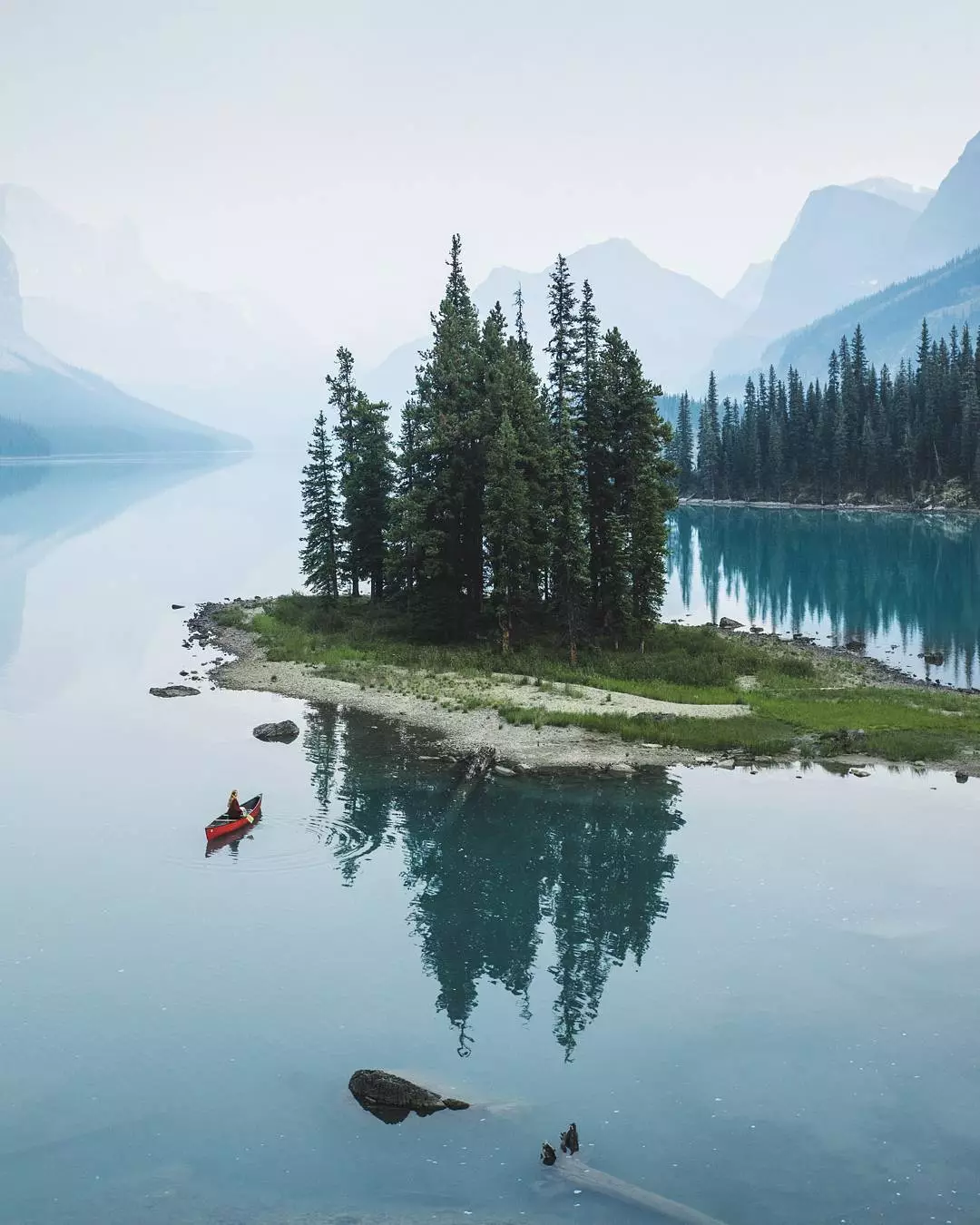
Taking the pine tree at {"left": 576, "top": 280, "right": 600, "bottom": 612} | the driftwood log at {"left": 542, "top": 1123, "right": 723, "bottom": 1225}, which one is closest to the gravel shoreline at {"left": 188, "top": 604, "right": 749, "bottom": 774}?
the pine tree at {"left": 576, "top": 280, "right": 600, "bottom": 612}

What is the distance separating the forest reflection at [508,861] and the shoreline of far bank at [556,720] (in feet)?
8.68

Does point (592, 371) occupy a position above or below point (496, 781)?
above

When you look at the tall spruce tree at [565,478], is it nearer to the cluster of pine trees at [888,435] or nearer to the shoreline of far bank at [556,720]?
the shoreline of far bank at [556,720]

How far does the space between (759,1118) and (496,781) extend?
70.9 ft

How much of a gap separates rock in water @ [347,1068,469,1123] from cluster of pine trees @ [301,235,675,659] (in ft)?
125

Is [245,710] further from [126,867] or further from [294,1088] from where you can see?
[294,1088]

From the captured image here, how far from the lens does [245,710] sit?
52812 mm

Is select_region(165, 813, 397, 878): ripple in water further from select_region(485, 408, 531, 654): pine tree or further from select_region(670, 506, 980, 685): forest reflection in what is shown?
select_region(670, 506, 980, 685): forest reflection

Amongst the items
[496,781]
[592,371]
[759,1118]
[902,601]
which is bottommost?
[759,1118]

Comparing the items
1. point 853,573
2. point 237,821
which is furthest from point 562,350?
point 853,573

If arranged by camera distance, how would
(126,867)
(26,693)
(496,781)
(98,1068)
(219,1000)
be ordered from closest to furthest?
(98,1068) < (219,1000) < (126,867) < (496,781) < (26,693)

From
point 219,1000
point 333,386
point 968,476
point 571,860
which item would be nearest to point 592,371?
point 333,386

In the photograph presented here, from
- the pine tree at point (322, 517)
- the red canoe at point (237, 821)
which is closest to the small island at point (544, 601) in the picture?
the pine tree at point (322, 517)

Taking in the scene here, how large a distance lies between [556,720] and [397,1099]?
1086 inches
